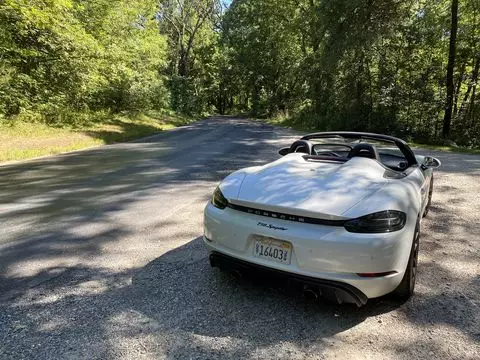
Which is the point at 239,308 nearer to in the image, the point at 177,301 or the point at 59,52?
the point at 177,301

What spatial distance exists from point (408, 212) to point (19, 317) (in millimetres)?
2859

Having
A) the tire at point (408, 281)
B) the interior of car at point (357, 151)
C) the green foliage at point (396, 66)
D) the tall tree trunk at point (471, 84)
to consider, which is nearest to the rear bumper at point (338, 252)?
the tire at point (408, 281)

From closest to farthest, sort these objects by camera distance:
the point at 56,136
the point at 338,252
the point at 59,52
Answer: the point at 338,252, the point at 56,136, the point at 59,52

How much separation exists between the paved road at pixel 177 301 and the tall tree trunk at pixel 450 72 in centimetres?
1229

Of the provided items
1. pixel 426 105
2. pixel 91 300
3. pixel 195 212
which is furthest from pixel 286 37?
pixel 91 300

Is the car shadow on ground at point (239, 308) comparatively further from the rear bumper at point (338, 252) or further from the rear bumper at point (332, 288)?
the rear bumper at point (338, 252)

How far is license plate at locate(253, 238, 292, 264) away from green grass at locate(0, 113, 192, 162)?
1066 cm

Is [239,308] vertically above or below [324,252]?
below

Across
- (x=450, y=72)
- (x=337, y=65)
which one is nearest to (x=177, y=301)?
(x=450, y=72)

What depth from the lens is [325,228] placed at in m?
2.59

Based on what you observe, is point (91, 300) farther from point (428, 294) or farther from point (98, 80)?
point (98, 80)

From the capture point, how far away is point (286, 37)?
36.2m

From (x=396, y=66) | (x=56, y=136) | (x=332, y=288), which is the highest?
(x=396, y=66)

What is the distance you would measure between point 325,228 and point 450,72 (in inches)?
652
